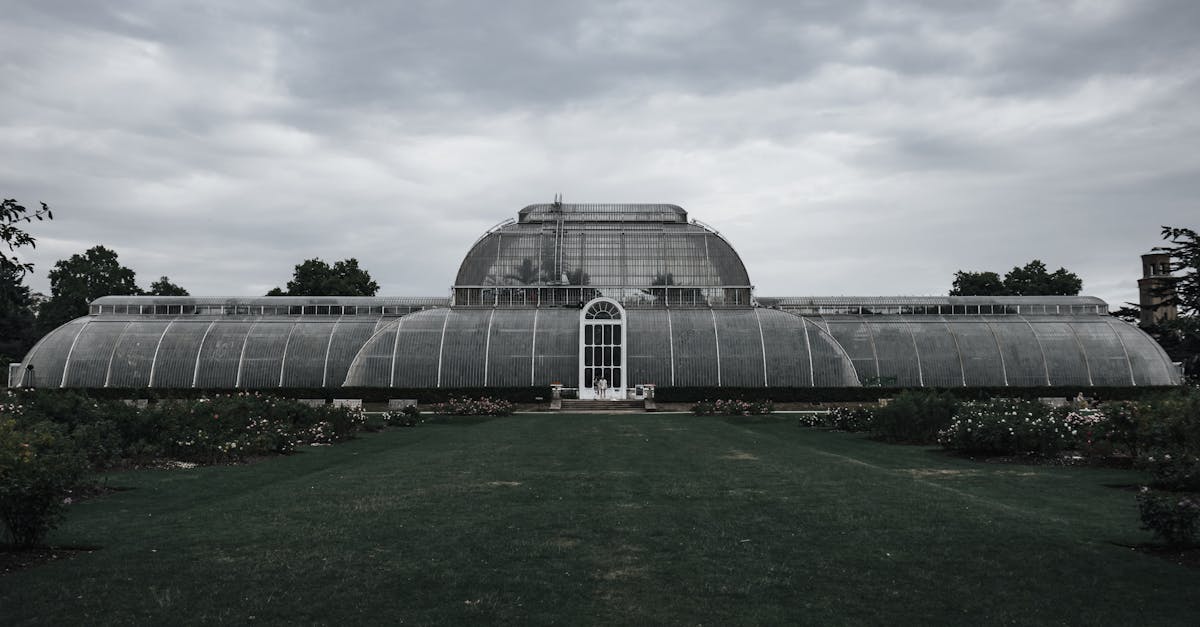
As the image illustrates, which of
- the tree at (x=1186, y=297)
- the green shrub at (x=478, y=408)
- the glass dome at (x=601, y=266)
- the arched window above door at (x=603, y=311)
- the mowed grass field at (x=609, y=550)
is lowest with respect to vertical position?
the mowed grass field at (x=609, y=550)

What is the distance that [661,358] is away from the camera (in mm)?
53062

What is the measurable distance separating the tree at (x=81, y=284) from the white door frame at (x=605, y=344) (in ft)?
201

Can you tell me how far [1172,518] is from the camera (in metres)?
10.3

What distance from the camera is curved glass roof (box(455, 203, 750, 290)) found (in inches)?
2457

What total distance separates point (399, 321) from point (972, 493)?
149 ft

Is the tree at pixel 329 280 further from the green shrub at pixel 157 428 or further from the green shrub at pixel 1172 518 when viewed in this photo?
the green shrub at pixel 1172 518

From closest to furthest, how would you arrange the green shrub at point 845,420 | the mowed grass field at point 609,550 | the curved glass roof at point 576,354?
1. the mowed grass field at point 609,550
2. the green shrub at point 845,420
3. the curved glass roof at point 576,354

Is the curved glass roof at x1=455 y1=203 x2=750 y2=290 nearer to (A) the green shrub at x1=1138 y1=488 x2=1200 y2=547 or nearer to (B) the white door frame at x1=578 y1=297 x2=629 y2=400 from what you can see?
(B) the white door frame at x1=578 y1=297 x2=629 y2=400

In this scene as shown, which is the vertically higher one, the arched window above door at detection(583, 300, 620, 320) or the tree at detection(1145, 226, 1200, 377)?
the arched window above door at detection(583, 300, 620, 320)

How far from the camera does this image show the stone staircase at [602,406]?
4847 centimetres

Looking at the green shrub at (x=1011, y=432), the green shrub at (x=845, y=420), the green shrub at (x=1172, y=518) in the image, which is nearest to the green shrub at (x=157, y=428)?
the green shrub at (x=1011, y=432)

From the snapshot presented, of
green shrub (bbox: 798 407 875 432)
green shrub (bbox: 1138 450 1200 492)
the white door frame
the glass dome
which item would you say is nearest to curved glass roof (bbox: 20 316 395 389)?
the glass dome

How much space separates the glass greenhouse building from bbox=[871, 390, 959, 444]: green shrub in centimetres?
2328

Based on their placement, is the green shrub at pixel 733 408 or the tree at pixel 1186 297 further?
the green shrub at pixel 733 408
